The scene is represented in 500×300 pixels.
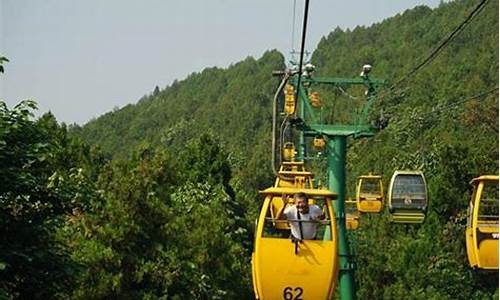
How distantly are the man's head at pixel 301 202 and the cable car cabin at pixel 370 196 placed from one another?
474 inches

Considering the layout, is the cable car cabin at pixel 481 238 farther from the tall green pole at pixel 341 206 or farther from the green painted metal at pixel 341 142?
the tall green pole at pixel 341 206

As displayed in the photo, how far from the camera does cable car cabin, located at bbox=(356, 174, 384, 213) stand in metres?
23.7

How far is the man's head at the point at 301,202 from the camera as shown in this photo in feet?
37.6

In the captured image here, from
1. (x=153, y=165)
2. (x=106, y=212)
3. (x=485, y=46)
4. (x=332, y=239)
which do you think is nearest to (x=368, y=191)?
(x=153, y=165)

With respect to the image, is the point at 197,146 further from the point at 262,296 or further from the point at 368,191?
the point at 262,296

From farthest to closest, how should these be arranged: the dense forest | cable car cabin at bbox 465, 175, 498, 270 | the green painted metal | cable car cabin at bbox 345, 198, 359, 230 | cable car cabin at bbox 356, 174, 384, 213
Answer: cable car cabin at bbox 345, 198, 359, 230, the green painted metal, cable car cabin at bbox 356, 174, 384, 213, the dense forest, cable car cabin at bbox 465, 175, 498, 270

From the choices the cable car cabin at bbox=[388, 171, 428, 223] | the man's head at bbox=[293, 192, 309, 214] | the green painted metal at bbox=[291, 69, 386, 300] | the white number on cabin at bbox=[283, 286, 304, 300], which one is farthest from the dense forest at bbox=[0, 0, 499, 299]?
the man's head at bbox=[293, 192, 309, 214]

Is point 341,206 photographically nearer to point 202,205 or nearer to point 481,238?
point 202,205

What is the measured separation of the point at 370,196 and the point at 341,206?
1.04m

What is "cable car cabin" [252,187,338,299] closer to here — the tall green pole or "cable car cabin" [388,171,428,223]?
"cable car cabin" [388,171,428,223]

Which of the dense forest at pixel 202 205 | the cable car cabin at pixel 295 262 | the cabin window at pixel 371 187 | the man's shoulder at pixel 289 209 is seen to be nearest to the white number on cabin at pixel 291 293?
the cable car cabin at pixel 295 262

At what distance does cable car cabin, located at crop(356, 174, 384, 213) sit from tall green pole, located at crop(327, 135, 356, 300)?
0.60m

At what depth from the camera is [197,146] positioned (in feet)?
127

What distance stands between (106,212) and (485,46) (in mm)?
72648
